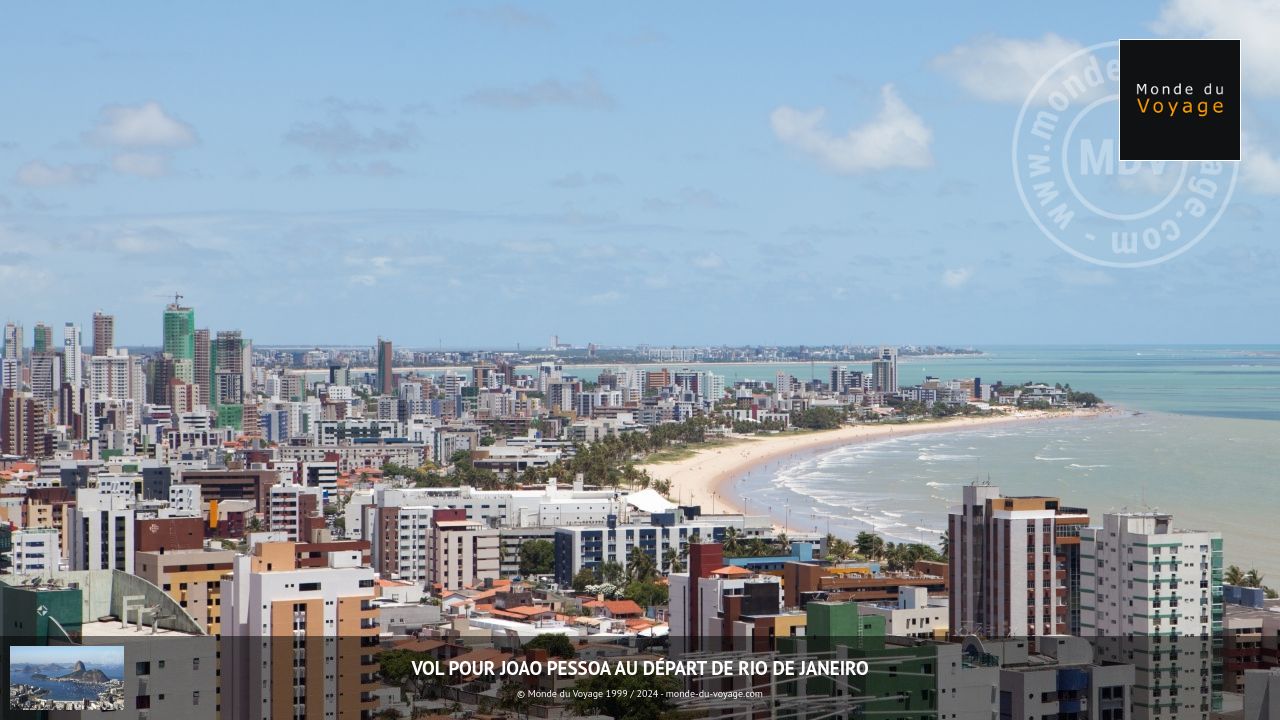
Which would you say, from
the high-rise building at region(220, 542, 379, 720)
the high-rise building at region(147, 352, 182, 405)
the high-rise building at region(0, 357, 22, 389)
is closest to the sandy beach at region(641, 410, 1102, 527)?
the high-rise building at region(220, 542, 379, 720)

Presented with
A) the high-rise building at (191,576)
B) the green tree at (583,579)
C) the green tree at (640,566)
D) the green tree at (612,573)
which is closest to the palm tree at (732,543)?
the green tree at (640,566)

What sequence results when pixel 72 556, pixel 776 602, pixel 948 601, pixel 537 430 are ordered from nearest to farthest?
pixel 776 602, pixel 948 601, pixel 72 556, pixel 537 430

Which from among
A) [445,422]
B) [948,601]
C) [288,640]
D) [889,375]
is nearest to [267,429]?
[445,422]

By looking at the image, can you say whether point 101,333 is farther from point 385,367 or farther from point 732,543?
point 732,543

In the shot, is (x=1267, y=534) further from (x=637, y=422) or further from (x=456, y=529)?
(x=637, y=422)

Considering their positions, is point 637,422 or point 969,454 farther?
point 637,422

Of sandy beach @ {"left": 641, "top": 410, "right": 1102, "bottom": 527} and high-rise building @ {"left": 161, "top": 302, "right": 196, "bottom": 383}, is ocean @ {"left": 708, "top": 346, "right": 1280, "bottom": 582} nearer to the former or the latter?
sandy beach @ {"left": 641, "top": 410, "right": 1102, "bottom": 527}

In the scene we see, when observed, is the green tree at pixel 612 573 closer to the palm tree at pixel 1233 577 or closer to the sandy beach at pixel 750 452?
the palm tree at pixel 1233 577
